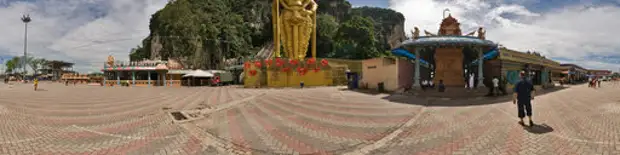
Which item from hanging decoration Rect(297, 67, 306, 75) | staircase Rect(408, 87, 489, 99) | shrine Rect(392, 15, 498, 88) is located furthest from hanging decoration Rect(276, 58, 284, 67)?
staircase Rect(408, 87, 489, 99)

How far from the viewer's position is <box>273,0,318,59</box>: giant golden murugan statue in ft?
82.0

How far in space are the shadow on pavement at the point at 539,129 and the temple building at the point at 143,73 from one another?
1285 inches

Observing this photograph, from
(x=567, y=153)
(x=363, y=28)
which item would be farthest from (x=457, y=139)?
(x=363, y=28)

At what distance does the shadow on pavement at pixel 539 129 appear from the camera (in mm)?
5191

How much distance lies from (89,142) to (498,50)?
57.3 ft

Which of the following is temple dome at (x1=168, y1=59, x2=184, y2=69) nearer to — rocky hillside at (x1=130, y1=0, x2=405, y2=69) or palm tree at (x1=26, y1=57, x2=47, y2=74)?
rocky hillside at (x1=130, y1=0, x2=405, y2=69)

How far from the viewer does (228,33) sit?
41219mm

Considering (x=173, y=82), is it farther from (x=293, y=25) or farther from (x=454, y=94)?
(x=454, y=94)

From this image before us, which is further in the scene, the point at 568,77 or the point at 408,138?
the point at 568,77

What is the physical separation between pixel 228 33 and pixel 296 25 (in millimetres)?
19973

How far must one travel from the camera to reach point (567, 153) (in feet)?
12.5

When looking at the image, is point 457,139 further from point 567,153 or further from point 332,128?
point 332,128

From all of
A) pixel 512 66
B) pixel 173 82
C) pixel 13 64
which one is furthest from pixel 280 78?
pixel 13 64

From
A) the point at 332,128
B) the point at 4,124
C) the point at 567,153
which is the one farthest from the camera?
the point at 4,124
